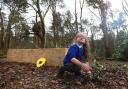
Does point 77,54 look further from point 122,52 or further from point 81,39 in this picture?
point 122,52

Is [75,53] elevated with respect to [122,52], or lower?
elevated

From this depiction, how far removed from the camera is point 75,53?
5.18 meters

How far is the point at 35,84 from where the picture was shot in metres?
5.38

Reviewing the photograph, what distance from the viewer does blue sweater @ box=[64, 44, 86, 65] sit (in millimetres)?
5168

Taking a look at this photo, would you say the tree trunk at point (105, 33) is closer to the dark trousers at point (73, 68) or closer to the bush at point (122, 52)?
the bush at point (122, 52)

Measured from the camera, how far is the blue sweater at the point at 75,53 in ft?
17.0

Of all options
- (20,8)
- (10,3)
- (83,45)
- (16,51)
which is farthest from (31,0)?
(83,45)

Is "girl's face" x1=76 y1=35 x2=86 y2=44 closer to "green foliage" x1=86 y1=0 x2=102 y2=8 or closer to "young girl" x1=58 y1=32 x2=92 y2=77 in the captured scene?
"young girl" x1=58 y1=32 x2=92 y2=77

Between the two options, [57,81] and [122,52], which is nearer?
[57,81]

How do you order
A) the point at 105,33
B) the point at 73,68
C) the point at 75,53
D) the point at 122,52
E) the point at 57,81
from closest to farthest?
the point at 75,53
the point at 73,68
the point at 57,81
the point at 122,52
the point at 105,33

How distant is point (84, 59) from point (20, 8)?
1466 centimetres

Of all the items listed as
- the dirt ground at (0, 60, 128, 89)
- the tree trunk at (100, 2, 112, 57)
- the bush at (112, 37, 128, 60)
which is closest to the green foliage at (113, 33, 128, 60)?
the bush at (112, 37, 128, 60)

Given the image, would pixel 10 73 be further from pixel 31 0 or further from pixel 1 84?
pixel 31 0

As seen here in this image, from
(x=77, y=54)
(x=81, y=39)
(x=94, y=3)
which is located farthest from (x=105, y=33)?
(x=77, y=54)
